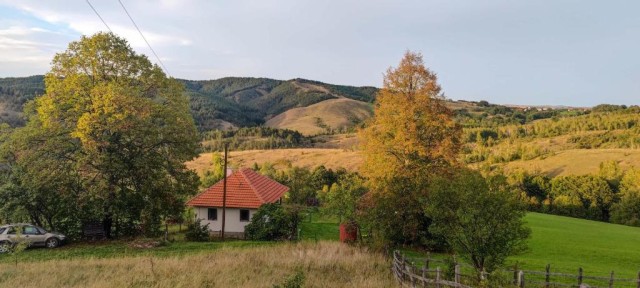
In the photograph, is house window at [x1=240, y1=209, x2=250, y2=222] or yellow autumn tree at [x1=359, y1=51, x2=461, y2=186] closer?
yellow autumn tree at [x1=359, y1=51, x2=461, y2=186]

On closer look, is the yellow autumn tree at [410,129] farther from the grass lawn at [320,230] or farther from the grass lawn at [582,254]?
the grass lawn at [320,230]

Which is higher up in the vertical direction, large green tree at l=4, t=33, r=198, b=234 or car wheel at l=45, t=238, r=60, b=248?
large green tree at l=4, t=33, r=198, b=234

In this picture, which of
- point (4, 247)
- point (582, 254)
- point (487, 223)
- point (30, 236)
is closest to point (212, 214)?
point (30, 236)

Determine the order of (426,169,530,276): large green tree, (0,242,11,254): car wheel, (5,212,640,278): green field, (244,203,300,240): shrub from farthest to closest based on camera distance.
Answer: (244,203,300,240): shrub
(0,242,11,254): car wheel
(5,212,640,278): green field
(426,169,530,276): large green tree

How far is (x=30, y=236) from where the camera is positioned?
78.6ft

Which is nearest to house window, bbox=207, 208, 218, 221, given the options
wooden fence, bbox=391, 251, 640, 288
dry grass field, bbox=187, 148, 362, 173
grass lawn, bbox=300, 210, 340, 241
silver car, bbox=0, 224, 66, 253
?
grass lawn, bbox=300, 210, 340, 241

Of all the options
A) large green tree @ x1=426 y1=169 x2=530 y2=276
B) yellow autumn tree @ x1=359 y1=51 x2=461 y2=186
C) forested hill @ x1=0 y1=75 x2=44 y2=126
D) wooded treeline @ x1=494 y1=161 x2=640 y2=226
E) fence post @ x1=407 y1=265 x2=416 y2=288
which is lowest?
wooded treeline @ x1=494 y1=161 x2=640 y2=226

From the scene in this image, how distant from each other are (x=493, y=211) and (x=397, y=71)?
13.1 m

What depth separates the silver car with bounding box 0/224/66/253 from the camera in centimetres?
2323

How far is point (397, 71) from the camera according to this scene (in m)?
25.8

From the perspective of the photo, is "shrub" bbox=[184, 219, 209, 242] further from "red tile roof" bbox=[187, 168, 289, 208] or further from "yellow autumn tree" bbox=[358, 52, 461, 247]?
"yellow autumn tree" bbox=[358, 52, 461, 247]

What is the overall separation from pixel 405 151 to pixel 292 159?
8134 centimetres

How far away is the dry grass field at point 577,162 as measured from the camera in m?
91.6

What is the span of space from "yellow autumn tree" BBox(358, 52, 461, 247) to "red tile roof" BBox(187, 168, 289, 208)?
39.0ft
